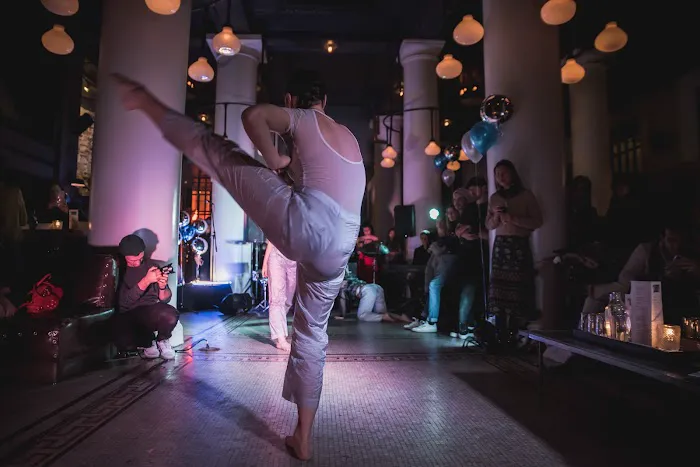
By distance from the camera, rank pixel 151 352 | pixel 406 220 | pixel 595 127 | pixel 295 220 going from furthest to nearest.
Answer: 1. pixel 406 220
2. pixel 595 127
3. pixel 151 352
4. pixel 295 220

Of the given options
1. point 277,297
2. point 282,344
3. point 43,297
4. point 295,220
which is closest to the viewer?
point 295,220

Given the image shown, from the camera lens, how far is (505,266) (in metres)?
4.17

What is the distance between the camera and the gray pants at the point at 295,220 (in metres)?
1.76

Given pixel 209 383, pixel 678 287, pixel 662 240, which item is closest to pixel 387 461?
pixel 209 383

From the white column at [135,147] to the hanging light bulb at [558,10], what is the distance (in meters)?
3.73

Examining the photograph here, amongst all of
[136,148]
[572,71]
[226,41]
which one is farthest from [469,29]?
[136,148]

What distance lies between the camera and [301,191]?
1812mm

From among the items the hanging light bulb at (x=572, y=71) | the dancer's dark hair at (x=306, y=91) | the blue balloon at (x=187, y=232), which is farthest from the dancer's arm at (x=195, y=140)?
the blue balloon at (x=187, y=232)

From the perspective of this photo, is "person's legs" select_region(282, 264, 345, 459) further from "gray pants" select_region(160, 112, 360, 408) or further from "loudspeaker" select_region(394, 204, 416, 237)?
"loudspeaker" select_region(394, 204, 416, 237)

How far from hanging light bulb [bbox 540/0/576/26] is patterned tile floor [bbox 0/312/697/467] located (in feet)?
11.0

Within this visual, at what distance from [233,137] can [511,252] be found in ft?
23.2

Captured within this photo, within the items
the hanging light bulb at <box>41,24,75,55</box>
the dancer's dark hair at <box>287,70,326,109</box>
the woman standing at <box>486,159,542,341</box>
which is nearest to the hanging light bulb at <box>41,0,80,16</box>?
the hanging light bulb at <box>41,24,75,55</box>

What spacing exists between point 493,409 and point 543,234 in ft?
8.62

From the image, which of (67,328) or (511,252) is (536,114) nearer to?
(511,252)
